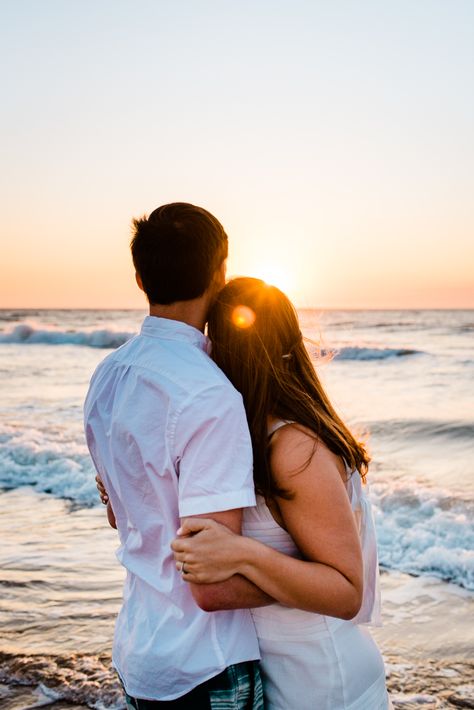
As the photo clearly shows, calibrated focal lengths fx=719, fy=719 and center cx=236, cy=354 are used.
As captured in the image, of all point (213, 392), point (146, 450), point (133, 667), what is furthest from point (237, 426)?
point (133, 667)

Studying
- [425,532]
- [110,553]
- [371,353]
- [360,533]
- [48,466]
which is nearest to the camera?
[360,533]

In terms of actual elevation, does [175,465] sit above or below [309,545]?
above

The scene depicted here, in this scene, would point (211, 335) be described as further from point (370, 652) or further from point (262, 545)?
point (370, 652)

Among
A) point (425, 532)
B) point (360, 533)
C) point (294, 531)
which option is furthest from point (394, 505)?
point (294, 531)

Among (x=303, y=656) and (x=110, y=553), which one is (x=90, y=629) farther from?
(x=303, y=656)

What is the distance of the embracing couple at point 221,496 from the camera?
1.60 metres

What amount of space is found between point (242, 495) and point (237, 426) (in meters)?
0.15

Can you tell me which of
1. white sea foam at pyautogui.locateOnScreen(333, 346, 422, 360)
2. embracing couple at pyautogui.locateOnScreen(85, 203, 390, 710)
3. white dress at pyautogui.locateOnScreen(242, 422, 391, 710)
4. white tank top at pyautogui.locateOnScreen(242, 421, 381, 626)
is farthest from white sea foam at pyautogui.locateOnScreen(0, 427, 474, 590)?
white sea foam at pyautogui.locateOnScreen(333, 346, 422, 360)

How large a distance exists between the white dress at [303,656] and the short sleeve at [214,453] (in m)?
0.25

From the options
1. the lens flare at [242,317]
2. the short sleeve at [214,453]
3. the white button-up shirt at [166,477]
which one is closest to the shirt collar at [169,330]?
the white button-up shirt at [166,477]

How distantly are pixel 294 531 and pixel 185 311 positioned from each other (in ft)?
1.98

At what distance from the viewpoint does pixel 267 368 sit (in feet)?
6.01

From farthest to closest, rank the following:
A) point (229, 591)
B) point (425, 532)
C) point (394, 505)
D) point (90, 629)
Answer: point (394, 505), point (425, 532), point (90, 629), point (229, 591)

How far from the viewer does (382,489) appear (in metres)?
7.91
